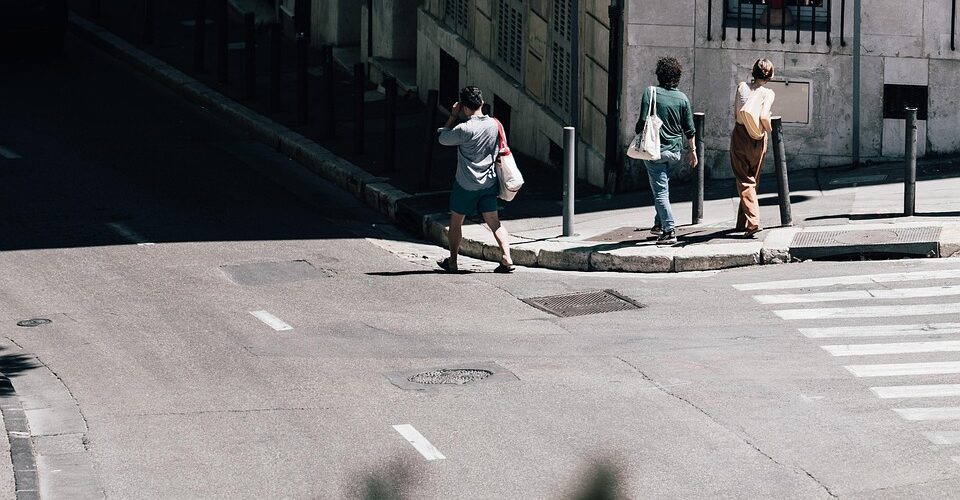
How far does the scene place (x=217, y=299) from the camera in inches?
466

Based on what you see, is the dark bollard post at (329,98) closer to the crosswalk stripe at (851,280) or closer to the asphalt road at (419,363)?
the asphalt road at (419,363)

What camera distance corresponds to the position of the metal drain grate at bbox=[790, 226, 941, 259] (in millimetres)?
12461

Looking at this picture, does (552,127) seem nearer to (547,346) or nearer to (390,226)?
(390,226)

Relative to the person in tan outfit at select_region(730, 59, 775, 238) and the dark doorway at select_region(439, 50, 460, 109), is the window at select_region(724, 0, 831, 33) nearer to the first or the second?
the person in tan outfit at select_region(730, 59, 775, 238)

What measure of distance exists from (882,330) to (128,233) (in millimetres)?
7234

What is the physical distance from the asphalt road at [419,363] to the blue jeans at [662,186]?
2.14 feet

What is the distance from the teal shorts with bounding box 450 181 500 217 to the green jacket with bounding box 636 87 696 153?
142cm

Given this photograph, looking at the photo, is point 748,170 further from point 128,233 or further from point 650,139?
point 128,233

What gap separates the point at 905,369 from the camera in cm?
921

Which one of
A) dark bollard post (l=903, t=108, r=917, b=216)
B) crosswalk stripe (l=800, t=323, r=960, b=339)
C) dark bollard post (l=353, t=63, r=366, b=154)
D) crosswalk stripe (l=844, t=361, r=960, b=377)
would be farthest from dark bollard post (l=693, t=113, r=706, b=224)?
dark bollard post (l=353, t=63, r=366, b=154)

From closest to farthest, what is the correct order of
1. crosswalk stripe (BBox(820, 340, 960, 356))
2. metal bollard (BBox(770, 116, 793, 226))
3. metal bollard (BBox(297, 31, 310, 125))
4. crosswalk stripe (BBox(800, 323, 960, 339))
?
1. crosswalk stripe (BBox(820, 340, 960, 356))
2. crosswalk stripe (BBox(800, 323, 960, 339))
3. metal bollard (BBox(770, 116, 793, 226))
4. metal bollard (BBox(297, 31, 310, 125))

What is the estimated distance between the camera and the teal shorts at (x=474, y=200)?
12758 mm

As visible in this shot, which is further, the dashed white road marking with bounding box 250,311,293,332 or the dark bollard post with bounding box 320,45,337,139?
the dark bollard post with bounding box 320,45,337,139

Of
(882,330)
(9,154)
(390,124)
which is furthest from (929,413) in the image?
(9,154)
